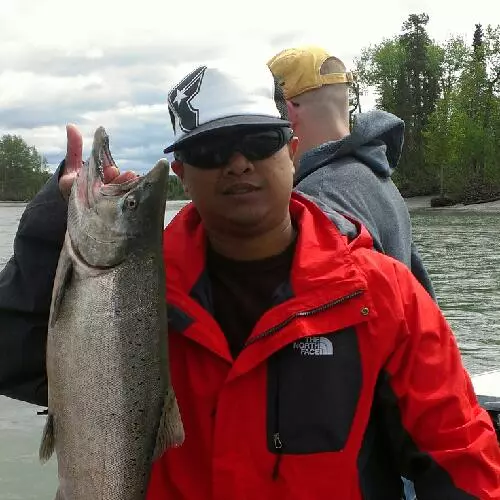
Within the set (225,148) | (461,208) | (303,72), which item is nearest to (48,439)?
(225,148)

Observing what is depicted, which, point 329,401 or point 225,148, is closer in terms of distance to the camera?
point 329,401

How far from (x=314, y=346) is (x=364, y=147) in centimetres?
135

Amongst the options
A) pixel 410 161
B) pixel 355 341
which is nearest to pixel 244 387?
pixel 355 341

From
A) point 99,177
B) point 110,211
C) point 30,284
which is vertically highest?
point 99,177

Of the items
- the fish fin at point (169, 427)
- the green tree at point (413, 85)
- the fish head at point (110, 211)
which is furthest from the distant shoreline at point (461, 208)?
the fish fin at point (169, 427)

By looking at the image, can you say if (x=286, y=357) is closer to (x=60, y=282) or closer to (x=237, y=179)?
(x=237, y=179)

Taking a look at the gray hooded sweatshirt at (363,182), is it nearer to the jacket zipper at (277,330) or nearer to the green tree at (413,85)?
the jacket zipper at (277,330)

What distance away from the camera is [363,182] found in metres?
3.47

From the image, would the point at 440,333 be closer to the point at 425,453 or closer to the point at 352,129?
the point at 425,453

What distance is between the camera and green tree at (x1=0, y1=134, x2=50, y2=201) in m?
103

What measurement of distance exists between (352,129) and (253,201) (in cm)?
107

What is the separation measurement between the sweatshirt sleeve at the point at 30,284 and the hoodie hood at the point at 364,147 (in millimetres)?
1263

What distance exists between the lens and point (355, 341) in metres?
2.58

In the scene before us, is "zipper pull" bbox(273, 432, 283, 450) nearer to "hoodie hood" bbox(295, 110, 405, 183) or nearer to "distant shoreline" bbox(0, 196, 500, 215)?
"hoodie hood" bbox(295, 110, 405, 183)
